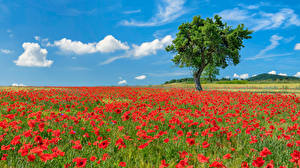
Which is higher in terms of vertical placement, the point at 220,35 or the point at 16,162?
the point at 220,35

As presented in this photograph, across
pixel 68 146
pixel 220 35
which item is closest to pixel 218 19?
pixel 220 35

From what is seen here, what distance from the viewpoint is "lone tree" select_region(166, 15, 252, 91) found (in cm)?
2630

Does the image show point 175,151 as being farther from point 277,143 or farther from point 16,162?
point 16,162

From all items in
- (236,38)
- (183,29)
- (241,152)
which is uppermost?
(183,29)

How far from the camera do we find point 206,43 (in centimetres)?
2539

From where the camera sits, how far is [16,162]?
304 cm

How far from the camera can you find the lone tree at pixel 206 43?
26.3 metres

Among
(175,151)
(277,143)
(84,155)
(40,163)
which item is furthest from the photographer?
(277,143)

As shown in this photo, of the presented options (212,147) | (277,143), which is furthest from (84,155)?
(277,143)

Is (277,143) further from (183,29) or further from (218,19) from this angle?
(218,19)

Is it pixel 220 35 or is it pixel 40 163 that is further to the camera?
pixel 220 35

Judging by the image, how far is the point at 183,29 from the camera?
2875 centimetres

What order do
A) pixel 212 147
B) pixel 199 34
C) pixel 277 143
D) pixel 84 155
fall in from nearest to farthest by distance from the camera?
1. pixel 84 155
2. pixel 212 147
3. pixel 277 143
4. pixel 199 34

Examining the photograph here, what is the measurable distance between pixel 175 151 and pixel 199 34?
2519cm
